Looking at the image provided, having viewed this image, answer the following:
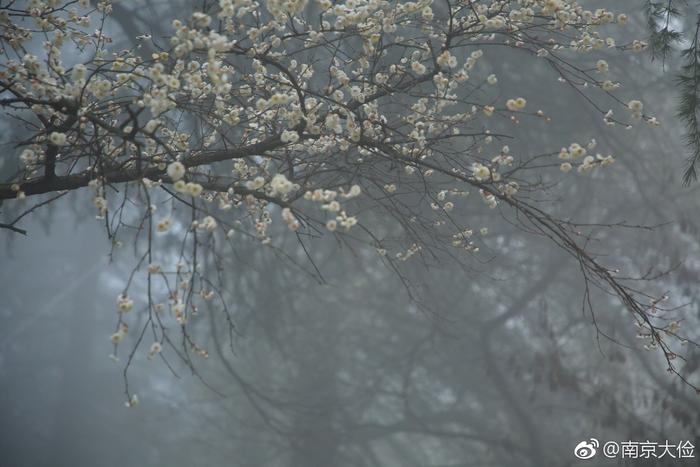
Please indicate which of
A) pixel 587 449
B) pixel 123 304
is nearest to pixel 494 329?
pixel 587 449

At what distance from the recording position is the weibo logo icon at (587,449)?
22.8 ft

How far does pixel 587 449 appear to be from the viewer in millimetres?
7145

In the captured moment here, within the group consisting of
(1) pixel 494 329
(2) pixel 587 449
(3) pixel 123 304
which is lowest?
(3) pixel 123 304

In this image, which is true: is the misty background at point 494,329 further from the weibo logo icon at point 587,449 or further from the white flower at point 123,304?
the white flower at point 123,304

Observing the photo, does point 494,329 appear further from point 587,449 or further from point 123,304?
point 123,304

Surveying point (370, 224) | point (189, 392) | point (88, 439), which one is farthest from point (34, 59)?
point (88, 439)

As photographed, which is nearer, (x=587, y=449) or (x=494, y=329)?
(x=587, y=449)

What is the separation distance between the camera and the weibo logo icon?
22.8 ft

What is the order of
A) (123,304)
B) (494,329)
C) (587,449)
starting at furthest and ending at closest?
1. (494,329)
2. (587,449)
3. (123,304)

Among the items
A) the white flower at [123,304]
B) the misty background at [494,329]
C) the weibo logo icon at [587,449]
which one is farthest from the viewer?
the weibo logo icon at [587,449]

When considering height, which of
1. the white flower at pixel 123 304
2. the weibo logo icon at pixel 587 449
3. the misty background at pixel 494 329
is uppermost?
the misty background at pixel 494 329

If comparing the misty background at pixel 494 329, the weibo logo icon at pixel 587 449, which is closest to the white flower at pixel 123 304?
the misty background at pixel 494 329

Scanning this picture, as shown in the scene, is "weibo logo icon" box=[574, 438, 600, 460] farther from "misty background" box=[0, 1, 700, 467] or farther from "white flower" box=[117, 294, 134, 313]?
"white flower" box=[117, 294, 134, 313]

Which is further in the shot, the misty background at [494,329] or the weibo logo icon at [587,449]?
the weibo logo icon at [587,449]
